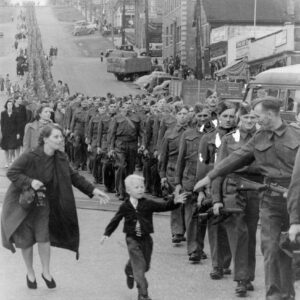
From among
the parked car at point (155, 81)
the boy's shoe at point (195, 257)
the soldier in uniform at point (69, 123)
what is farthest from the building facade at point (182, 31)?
the boy's shoe at point (195, 257)

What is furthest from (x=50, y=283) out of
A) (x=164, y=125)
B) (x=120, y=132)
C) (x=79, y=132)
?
(x=79, y=132)

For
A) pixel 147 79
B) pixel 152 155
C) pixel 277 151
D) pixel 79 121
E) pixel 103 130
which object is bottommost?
pixel 147 79

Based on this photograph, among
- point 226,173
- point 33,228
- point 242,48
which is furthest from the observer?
point 242,48

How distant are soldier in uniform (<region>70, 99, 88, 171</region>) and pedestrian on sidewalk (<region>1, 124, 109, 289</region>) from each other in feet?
38.9

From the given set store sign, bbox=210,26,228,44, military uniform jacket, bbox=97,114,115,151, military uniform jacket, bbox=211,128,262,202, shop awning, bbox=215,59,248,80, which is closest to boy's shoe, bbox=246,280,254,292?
military uniform jacket, bbox=211,128,262,202

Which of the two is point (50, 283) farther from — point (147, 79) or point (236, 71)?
point (147, 79)

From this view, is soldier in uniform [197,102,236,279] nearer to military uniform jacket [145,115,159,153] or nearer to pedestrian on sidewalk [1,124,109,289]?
pedestrian on sidewalk [1,124,109,289]

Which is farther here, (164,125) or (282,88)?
(282,88)

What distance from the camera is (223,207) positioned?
9.19m

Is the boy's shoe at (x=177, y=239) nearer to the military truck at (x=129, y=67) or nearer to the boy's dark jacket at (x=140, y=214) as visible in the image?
the boy's dark jacket at (x=140, y=214)

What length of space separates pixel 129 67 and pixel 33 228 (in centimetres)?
6021

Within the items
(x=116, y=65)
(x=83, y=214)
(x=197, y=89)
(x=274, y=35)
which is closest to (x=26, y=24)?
(x=116, y=65)

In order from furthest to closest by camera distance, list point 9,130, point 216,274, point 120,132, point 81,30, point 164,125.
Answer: point 81,30 → point 9,130 → point 120,132 → point 164,125 → point 216,274

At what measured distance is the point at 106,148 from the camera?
1788 centimetres
